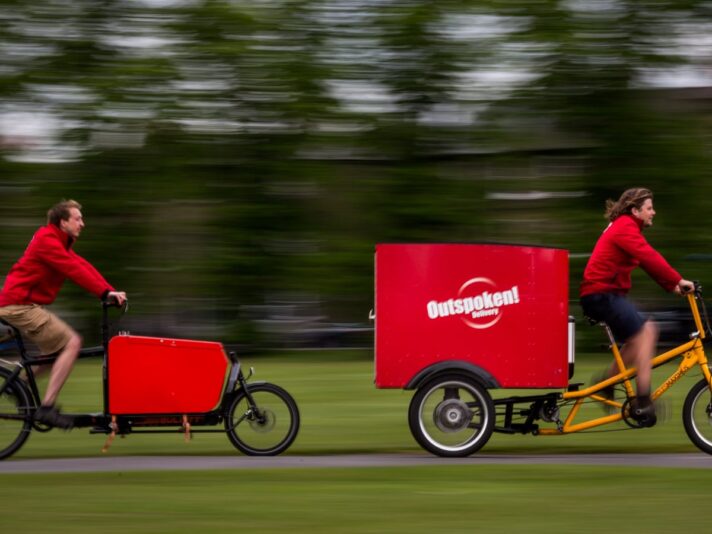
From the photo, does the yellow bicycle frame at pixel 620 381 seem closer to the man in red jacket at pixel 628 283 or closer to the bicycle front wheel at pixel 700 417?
the man in red jacket at pixel 628 283

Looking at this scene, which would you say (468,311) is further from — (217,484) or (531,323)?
(217,484)

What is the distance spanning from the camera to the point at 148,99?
1742cm

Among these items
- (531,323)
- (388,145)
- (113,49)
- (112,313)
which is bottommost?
(112,313)

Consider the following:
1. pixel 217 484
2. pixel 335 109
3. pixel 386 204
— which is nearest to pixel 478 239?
pixel 386 204

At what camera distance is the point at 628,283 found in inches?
326

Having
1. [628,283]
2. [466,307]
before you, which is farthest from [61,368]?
[628,283]

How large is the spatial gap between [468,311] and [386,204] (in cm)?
986

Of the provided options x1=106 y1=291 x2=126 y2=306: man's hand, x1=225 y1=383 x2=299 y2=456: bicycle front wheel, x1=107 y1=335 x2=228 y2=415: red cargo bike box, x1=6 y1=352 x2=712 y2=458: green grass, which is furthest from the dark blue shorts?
x1=106 y1=291 x2=126 y2=306: man's hand

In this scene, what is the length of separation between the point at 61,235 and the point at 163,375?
111cm

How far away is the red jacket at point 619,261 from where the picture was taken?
317 inches

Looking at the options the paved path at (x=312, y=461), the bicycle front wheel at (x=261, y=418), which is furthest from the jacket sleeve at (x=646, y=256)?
the bicycle front wheel at (x=261, y=418)

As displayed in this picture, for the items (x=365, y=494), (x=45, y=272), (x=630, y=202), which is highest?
(x=630, y=202)

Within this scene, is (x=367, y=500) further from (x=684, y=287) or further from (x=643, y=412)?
(x=684, y=287)

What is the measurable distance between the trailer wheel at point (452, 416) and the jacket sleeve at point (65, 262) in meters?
2.12
